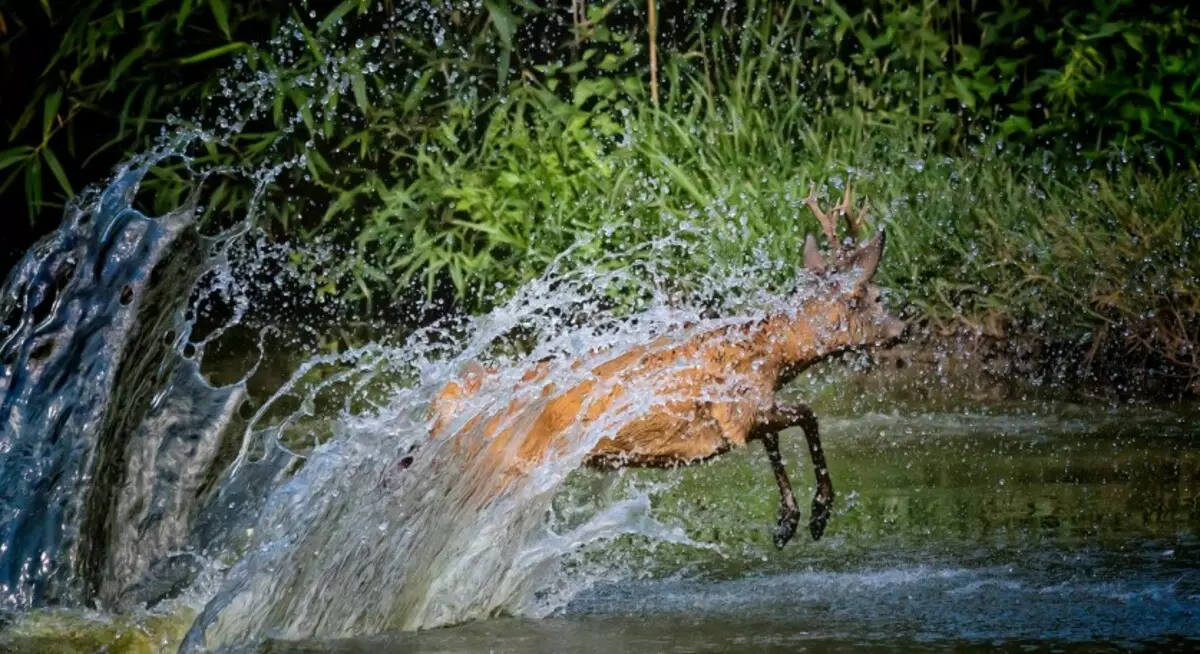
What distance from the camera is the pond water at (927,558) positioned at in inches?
158

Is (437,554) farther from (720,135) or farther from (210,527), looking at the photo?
(720,135)

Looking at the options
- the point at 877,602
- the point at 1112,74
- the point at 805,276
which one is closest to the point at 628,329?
the point at 805,276

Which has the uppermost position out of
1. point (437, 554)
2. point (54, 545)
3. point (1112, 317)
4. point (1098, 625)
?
point (54, 545)

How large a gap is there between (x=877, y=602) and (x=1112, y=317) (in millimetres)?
3393

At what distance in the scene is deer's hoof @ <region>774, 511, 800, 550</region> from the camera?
485 centimetres

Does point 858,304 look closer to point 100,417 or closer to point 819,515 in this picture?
point 819,515

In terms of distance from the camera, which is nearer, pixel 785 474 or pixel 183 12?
pixel 785 474

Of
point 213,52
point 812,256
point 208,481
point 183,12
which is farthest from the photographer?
point 213,52

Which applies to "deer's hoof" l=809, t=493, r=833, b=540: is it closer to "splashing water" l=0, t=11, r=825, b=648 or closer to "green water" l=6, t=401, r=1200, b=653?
"green water" l=6, t=401, r=1200, b=653

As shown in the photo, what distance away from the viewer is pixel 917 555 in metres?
4.73

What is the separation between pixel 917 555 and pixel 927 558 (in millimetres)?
40

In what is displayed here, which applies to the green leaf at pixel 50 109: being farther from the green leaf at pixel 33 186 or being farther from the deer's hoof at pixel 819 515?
the deer's hoof at pixel 819 515

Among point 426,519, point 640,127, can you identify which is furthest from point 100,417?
point 640,127

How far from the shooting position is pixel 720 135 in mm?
8547
